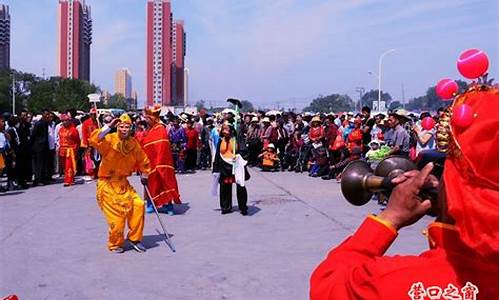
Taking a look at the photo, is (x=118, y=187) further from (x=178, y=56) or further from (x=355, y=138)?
(x=178, y=56)

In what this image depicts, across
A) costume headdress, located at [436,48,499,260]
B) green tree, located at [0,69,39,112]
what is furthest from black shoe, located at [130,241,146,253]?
green tree, located at [0,69,39,112]

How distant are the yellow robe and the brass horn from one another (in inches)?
198

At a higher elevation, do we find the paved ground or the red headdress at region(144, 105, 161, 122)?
the red headdress at region(144, 105, 161, 122)

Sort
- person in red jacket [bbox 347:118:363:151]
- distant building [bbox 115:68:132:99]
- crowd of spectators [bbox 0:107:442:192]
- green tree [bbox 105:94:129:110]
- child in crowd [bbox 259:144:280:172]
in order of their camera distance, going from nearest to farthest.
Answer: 1. crowd of spectators [bbox 0:107:442:192]
2. person in red jacket [bbox 347:118:363:151]
3. child in crowd [bbox 259:144:280:172]
4. green tree [bbox 105:94:129:110]
5. distant building [bbox 115:68:132:99]

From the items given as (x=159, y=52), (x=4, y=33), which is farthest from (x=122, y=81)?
(x=4, y=33)

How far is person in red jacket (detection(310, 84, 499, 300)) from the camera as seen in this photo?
103cm

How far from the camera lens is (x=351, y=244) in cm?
140

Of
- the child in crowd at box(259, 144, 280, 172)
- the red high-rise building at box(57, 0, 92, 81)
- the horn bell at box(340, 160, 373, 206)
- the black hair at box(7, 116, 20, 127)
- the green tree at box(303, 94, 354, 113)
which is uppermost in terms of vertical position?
the red high-rise building at box(57, 0, 92, 81)

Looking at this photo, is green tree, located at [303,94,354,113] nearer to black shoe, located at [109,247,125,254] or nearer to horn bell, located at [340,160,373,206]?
black shoe, located at [109,247,125,254]

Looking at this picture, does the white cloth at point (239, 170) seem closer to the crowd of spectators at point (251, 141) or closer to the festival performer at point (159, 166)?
the crowd of spectators at point (251, 141)

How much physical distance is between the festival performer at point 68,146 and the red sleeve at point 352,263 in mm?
11734

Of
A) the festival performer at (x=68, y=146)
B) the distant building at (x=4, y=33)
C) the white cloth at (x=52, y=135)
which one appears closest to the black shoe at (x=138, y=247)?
the festival performer at (x=68, y=146)

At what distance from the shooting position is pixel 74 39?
55.7 m

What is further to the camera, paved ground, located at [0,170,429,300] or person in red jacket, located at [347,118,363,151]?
person in red jacket, located at [347,118,363,151]
